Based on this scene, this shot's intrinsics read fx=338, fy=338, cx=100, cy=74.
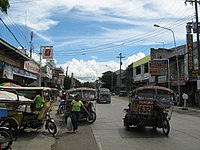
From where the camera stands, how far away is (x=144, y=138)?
43.1ft

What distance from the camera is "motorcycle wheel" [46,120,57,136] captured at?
14312mm

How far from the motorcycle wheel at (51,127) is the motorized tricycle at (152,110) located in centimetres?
339

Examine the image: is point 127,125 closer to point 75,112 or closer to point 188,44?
point 75,112

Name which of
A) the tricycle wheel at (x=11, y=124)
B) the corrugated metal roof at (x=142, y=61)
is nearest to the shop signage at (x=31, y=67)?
the tricycle wheel at (x=11, y=124)

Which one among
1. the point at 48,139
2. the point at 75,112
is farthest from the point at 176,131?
the point at 48,139

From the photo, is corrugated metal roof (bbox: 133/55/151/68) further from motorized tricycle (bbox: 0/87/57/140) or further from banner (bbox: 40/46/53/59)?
motorized tricycle (bbox: 0/87/57/140)

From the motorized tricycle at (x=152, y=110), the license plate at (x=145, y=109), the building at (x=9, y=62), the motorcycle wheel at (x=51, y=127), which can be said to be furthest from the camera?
the building at (x=9, y=62)

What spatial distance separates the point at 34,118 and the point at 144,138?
4573 mm

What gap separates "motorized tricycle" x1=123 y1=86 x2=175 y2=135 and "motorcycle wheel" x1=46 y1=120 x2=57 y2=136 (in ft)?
11.1

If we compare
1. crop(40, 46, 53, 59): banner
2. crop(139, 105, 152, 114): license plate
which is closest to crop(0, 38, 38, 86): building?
crop(40, 46, 53, 59): banner

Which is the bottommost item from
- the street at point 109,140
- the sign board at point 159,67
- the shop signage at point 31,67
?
the street at point 109,140

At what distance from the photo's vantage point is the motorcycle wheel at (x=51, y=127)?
14312 mm

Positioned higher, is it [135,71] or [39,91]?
[135,71]

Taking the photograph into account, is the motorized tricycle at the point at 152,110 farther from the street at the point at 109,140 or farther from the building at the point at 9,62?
the building at the point at 9,62
